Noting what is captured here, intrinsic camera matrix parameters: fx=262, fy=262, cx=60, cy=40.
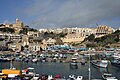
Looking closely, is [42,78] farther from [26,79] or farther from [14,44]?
[14,44]

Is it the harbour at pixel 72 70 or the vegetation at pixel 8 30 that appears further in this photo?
the vegetation at pixel 8 30

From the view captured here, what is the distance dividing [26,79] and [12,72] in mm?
1840

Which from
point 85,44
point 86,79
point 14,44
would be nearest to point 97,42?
point 85,44

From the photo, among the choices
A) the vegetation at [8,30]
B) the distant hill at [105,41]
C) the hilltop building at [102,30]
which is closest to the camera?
the distant hill at [105,41]

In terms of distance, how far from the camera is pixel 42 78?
1151 inches

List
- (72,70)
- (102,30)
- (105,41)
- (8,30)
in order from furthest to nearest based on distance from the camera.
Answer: (8,30) → (102,30) → (105,41) → (72,70)

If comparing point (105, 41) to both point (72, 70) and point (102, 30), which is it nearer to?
point (102, 30)

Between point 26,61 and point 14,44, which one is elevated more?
point 14,44

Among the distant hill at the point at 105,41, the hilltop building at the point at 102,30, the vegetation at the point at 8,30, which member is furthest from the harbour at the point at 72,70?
the vegetation at the point at 8,30

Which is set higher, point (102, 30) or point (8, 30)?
point (8, 30)

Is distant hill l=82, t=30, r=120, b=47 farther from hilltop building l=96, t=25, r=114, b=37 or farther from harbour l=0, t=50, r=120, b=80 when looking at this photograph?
harbour l=0, t=50, r=120, b=80

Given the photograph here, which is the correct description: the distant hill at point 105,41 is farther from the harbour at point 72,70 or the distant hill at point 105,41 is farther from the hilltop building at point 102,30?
the harbour at point 72,70

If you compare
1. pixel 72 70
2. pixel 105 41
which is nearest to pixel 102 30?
pixel 105 41

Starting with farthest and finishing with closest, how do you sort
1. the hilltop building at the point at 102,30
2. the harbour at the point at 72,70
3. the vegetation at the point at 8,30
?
the vegetation at the point at 8,30
the hilltop building at the point at 102,30
the harbour at the point at 72,70
